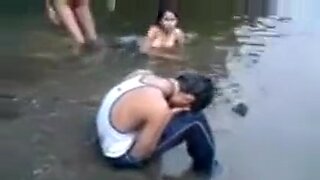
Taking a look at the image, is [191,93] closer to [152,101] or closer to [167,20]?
[152,101]

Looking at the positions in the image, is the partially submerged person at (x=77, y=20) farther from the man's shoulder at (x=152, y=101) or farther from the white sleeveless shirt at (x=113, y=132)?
the man's shoulder at (x=152, y=101)

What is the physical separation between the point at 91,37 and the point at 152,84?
463 centimetres

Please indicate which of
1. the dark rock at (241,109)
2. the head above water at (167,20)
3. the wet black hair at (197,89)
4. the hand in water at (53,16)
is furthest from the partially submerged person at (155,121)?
the hand in water at (53,16)

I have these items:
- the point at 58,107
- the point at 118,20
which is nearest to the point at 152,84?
the point at 58,107

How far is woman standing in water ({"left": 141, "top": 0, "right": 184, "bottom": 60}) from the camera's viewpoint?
11133 mm

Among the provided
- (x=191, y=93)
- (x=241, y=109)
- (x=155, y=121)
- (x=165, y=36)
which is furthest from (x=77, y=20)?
(x=155, y=121)

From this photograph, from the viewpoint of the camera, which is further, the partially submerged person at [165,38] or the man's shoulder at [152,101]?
the partially submerged person at [165,38]

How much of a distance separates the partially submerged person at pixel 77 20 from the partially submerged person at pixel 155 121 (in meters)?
4.32

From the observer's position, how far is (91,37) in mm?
11008

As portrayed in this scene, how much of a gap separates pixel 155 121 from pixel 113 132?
0.38 metres

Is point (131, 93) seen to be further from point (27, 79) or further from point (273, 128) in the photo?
point (27, 79)

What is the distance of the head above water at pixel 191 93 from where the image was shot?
6367mm

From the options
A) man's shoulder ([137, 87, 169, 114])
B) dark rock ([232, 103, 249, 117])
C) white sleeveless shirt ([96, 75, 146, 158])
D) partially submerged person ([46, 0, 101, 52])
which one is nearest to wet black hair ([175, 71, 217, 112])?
man's shoulder ([137, 87, 169, 114])

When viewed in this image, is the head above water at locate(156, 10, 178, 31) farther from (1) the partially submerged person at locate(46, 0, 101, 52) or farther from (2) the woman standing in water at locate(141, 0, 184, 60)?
(1) the partially submerged person at locate(46, 0, 101, 52)
